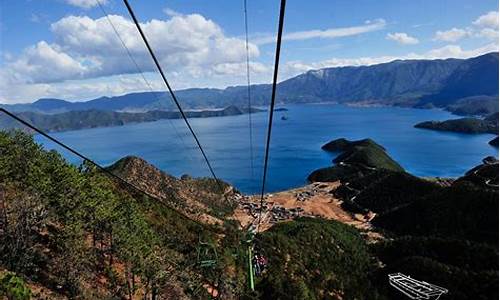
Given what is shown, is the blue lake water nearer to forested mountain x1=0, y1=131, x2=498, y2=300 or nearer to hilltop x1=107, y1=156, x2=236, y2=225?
hilltop x1=107, y1=156, x2=236, y2=225

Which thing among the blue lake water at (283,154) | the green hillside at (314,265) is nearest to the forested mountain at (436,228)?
the green hillside at (314,265)

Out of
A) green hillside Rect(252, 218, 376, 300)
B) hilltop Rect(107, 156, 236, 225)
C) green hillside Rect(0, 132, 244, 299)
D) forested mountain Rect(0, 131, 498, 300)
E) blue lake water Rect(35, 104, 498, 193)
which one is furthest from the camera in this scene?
blue lake water Rect(35, 104, 498, 193)

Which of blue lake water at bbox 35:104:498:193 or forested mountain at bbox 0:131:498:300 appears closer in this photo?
forested mountain at bbox 0:131:498:300

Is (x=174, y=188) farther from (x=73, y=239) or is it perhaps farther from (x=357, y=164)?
(x=357, y=164)

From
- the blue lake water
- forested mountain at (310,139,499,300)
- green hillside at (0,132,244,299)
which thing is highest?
green hillside at (0,132,244,299)

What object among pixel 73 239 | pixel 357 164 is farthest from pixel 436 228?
pixel 357 164

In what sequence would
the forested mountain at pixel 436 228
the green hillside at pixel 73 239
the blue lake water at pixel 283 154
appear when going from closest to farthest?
the green hillside at pixel 73 239, the forested mountain at pixel 436 228, the blue lake water at pixel 283 154

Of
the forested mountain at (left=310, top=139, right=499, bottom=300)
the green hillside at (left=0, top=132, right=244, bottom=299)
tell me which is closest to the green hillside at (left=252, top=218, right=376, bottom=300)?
the forested mountain at (left=310, top=139, right=499, bottom=300)

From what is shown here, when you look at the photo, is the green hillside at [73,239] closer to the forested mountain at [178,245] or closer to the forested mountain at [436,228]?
the forested mountain at [178,245]

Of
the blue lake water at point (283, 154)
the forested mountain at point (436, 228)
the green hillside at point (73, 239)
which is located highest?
the green hillside at point (73, 239)

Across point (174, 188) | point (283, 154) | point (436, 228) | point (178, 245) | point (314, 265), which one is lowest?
point (283, 154)

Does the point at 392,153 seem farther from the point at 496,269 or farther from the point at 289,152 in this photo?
the point at 496,269
